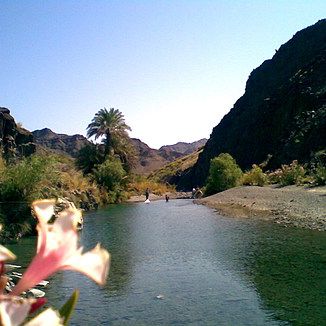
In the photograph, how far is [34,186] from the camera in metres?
14.8

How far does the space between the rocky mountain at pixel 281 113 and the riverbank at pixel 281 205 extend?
28.8 feet

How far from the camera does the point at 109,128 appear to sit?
4009 centimetres

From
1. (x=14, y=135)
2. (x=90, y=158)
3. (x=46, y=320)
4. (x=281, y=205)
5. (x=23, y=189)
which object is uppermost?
(x=14, y=135)

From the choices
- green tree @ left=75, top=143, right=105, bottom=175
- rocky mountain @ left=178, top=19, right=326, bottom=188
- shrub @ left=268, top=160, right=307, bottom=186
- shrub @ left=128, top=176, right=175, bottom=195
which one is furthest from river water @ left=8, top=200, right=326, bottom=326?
shrub @ left=128, top=176, right=175, bottom=195

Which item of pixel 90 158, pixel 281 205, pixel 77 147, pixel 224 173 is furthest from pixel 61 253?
pixel 77 147

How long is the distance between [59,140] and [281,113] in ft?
373

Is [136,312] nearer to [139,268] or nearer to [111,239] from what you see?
[139,268]

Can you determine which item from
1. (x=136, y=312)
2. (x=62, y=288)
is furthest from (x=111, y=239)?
(x=136, y=312)

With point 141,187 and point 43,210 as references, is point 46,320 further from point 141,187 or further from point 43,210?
point 141,187

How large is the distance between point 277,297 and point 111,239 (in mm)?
6964

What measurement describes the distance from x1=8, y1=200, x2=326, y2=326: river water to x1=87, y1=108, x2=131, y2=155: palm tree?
94.5 ft

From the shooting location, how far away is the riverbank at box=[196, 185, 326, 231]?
519 inches

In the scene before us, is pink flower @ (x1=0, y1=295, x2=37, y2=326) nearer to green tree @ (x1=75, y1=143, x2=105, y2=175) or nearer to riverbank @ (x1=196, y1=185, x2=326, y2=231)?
riverbank @ (x1=196, y1=185, x2=326, y2=231)

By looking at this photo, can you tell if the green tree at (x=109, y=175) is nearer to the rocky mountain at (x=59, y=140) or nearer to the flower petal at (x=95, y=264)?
the flower petal at (x=95, y=264)
